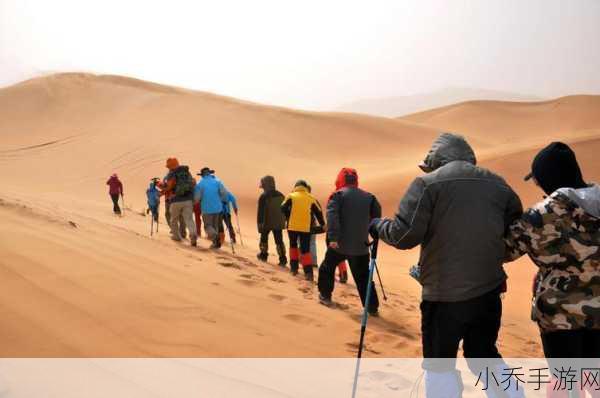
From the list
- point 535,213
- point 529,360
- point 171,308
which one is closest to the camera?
point 535,213

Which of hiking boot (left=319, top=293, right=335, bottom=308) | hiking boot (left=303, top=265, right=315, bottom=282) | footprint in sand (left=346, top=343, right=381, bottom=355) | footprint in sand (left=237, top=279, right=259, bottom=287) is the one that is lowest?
hiking boot (left=303, top=265, right=315, bottom=282)

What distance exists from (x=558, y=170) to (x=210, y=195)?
25.7 ft

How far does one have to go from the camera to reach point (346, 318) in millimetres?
6305

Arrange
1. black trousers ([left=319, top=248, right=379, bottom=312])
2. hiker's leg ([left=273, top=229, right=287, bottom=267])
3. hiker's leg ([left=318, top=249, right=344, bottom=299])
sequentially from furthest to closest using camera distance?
hiker's leg ([left=273, top=229, right=287, bottom=267]), hiker's leg ([left=318, top=249, right=344, bottom=299]), black trousers ([left=319, top=248, right=379, bottom=312])

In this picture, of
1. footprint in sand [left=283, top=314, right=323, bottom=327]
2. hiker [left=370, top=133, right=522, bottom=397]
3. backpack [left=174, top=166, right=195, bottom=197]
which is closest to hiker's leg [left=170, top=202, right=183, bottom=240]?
backpack [left=174, top=166, right=195, bottom=197]

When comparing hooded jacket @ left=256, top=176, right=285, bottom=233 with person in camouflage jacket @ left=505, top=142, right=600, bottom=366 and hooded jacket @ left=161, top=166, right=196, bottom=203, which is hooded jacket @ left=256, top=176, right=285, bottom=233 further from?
person in camouflage jacket @ left=505, top=142, right=600, bottom=366

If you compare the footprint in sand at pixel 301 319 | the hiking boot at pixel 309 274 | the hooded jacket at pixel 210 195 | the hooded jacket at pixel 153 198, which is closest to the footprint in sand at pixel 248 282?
the footprint in sand at pixel 301 319

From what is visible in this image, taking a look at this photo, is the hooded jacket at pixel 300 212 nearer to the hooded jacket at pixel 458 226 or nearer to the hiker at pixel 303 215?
the hiker at pixel 303 215

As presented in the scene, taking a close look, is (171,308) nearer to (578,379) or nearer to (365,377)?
(365,377)

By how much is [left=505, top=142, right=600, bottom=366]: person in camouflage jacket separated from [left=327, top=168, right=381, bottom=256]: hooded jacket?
354 centimetres

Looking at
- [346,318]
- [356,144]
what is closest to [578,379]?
[346,318]

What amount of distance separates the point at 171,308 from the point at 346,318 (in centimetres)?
212

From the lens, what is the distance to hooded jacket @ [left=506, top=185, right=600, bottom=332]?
3.16m

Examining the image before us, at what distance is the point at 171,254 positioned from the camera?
786 centimetres
